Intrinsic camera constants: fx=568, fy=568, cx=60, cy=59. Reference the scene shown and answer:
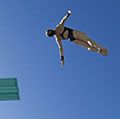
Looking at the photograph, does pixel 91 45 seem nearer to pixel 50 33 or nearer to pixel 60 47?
pixel 60 47

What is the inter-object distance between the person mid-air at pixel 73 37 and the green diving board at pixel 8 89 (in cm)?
413

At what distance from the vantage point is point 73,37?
3388cm

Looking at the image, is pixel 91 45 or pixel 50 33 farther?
pixel 91 45

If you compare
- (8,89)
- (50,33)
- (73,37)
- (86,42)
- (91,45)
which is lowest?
(8,89)

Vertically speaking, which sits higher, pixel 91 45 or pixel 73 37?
pixel 73 37

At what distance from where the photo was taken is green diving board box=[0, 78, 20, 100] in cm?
3503

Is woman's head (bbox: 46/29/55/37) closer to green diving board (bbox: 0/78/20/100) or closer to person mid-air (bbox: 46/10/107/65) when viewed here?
person mid-air (bbox: 46/10/107/65)

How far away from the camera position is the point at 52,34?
3344 cm

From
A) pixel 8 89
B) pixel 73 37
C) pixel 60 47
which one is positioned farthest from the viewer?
pixel 8 89

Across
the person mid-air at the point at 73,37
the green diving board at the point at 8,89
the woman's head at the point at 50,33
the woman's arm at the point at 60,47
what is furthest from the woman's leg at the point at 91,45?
the green diving board at the point at 8,89

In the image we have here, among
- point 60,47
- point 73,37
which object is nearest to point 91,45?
point 73,37

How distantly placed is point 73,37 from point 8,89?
5464 millimetres

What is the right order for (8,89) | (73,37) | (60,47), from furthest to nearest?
(8,89), (73,37), (60,47)

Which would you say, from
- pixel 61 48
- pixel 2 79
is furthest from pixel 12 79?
pixel 61 48
